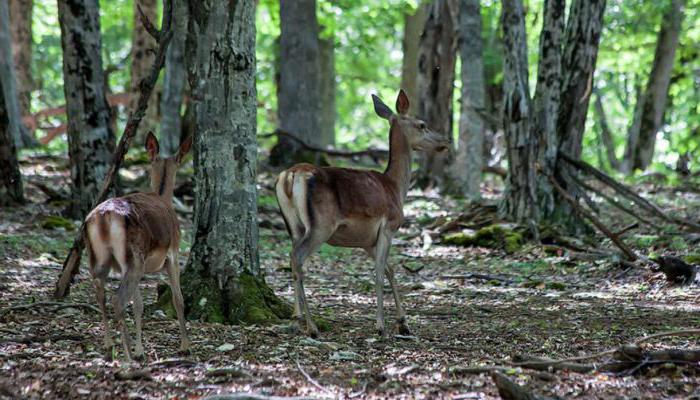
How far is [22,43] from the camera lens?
24.1 m

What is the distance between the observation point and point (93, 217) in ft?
20.3

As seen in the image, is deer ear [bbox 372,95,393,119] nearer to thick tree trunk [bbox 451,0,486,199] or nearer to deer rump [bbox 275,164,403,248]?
deer rump [bbox 275,164,403,248]

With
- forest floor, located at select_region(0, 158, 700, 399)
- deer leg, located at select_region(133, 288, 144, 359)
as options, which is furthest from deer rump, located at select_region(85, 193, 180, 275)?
forest floor, located at select_region(0, 158, 700, 399)

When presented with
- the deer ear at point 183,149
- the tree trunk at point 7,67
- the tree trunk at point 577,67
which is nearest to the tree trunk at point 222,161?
the deer ear at point 183,149

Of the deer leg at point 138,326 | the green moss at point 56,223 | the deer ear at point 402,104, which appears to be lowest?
the green moss at point 56,223

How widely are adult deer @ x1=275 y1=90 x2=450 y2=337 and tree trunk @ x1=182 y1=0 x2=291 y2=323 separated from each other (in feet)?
1.35

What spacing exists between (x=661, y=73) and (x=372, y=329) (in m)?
19.0

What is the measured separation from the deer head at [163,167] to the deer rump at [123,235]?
121 cm

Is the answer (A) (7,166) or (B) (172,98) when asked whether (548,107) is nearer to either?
(B) (172,98)

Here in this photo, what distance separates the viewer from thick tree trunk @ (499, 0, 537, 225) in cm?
1342

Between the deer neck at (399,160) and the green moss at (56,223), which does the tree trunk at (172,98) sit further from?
the deer neck at (399,160)

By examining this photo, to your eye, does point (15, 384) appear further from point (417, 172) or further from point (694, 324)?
point (417, 172)

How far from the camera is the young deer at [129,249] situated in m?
6.14

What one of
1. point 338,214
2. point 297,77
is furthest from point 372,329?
point 297,77
